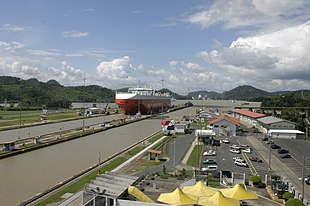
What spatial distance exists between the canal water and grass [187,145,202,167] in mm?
6425

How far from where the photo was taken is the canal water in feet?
49.0

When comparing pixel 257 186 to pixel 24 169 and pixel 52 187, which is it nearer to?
pixel 52 187

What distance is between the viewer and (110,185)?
439 inches

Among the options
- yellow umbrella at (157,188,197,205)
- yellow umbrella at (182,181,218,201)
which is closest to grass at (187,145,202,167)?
yellow umbrella at (182,181,218,201)

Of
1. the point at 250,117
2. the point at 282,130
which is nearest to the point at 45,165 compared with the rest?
the point at 282,130

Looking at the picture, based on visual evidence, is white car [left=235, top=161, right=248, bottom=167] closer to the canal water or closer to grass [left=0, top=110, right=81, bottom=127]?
the canal water

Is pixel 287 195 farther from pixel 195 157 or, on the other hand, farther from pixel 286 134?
pixel 286 134

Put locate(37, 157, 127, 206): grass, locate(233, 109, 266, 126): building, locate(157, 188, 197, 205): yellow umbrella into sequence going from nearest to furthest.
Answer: locate(157, 188, 197, 205): yellow umbrella, locate(37, 157, 127, 206): grass, locate(233, 109, 266, 126): building

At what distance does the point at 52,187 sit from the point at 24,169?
5267 millimetres

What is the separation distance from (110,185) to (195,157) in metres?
12.6

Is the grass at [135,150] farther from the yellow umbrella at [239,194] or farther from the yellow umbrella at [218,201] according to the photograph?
the yellow umbrella at [218,201]

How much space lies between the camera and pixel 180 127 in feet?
123

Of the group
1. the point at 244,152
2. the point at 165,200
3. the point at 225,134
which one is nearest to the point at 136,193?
the point at 165,200

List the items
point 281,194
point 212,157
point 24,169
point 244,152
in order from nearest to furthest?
point 281,194 → point 24,169 → point 212,157 → point 244,152
